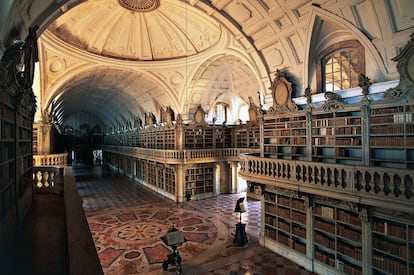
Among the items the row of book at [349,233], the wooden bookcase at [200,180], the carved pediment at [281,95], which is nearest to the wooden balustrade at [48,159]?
the wooden bookcase at [200,180]

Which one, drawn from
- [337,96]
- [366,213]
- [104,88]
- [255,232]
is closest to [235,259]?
[255,232]

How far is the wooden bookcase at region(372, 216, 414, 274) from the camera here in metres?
5.62

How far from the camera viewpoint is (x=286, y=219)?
Answer: 27.8ft

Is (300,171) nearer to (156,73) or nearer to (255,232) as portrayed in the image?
(255,232)

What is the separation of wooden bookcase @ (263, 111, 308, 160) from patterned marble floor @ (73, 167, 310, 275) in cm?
344

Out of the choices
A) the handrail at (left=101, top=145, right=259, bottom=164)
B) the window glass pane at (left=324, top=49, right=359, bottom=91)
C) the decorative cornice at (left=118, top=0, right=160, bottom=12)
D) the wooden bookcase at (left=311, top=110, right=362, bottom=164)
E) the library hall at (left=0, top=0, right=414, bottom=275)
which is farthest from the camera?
the handrail at (left=101, top=145, right=259, bottom=164)

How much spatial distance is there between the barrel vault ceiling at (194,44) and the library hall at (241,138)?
55 mm

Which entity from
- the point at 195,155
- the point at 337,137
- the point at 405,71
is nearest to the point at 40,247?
the point at 337,137

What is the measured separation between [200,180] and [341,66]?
36.1ft

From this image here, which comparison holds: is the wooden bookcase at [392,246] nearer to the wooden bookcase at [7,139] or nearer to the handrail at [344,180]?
the handrail at [344,180]

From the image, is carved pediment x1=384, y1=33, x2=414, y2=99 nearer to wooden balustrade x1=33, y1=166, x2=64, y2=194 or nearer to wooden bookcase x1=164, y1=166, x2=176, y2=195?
wooden balustrade x1=33, y1=166, x2=64, y2=194

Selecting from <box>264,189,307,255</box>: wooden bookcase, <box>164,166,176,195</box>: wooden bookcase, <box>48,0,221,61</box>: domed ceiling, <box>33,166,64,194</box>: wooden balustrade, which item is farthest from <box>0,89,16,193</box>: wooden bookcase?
<box>164,166,176,195</box>: wooden bookcase

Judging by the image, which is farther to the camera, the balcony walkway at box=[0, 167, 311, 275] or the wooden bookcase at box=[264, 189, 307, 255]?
the wooden bookcase at box=[264, 189, 307, 255]

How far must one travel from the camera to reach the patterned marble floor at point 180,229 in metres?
7.71
